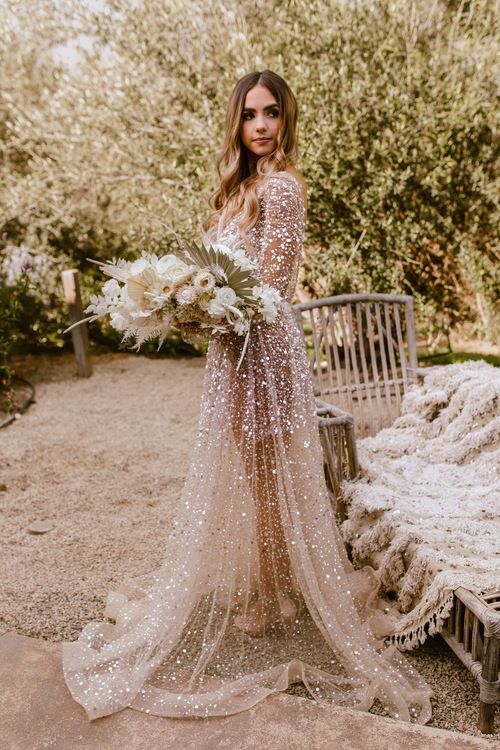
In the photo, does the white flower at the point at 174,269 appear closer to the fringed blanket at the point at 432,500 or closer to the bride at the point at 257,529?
the bride at the point at 257,529

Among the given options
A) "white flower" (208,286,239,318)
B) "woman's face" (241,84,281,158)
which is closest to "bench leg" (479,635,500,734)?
"white flower" (208,286,239,318)

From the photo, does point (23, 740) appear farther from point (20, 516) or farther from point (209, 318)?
point (20, 516)

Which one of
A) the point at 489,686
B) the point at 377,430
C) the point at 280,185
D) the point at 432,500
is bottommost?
the point at 489,686

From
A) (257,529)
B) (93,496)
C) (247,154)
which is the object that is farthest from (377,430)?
(247,154)

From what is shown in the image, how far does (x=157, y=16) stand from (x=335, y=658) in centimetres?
576

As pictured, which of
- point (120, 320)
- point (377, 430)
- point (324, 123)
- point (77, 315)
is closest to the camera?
point (120, 320)

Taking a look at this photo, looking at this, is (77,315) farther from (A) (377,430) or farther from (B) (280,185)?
(B) (280,185)

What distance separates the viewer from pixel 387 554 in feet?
8.29

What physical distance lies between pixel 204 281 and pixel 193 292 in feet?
0.15

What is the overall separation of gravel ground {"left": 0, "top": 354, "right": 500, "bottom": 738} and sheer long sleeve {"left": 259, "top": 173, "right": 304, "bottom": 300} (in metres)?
1.35

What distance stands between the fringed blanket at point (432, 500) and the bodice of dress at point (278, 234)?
1043 millimetres

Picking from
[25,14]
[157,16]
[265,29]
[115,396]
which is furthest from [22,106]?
[115,396]

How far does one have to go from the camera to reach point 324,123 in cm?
557

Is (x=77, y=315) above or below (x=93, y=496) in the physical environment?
above
